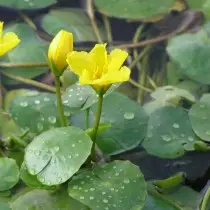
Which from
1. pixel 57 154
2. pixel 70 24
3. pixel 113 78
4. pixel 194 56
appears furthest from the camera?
pixel 70 24

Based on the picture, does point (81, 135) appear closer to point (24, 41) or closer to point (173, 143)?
point (173, 143)

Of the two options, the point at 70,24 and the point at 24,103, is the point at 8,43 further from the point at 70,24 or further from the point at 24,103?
the point at 70,24

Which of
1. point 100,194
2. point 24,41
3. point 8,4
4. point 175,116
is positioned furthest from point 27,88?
point 100,194

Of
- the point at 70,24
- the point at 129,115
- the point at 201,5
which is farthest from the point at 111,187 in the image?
the point at 201,5

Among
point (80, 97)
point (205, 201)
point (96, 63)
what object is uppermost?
point (96, 63)

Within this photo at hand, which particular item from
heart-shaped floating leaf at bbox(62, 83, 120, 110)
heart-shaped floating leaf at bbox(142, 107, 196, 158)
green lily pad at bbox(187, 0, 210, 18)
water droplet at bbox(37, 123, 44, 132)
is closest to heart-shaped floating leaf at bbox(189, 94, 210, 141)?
heart-shaped floating leaf at bbox(142, 107, 196, 158)

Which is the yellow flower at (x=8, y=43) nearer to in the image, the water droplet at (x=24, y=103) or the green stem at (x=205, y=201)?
the water droplet at (x=24, y=103)

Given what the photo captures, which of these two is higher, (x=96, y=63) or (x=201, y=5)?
(x=96, y=63)
